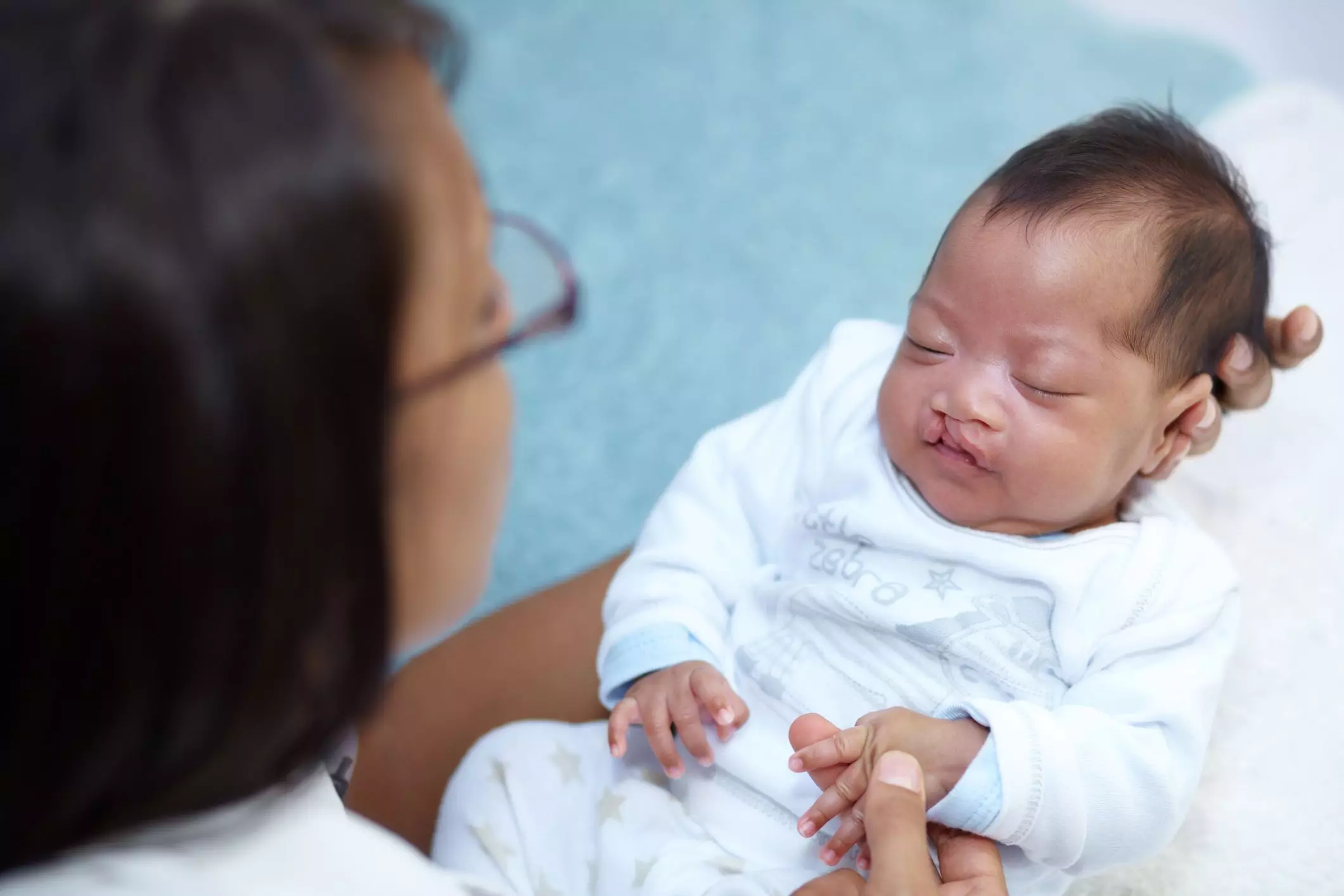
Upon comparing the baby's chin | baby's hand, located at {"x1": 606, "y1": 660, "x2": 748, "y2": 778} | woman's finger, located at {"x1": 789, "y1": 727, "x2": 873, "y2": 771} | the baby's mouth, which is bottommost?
baby's hand, located at {"x1": 606, "y1": 660, "x2": 748, "y2": 778}

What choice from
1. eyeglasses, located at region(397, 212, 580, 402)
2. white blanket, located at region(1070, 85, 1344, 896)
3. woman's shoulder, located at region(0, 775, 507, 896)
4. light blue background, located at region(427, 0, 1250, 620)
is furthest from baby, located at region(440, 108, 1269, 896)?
light blue background, located at region(427, 0, 1250, 620)

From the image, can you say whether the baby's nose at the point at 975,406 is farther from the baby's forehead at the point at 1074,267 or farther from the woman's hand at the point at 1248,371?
the woman's hand at the point at 1248,371

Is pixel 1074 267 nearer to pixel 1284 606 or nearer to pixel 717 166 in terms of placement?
pixel 1284 606

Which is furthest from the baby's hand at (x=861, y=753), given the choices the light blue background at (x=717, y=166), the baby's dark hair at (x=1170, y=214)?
the light blue background at (x=717, y=166)

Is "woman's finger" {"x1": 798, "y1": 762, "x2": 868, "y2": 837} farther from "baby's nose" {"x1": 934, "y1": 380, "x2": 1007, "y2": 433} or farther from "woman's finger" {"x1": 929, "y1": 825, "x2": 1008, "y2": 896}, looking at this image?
"baby's nose" {"x1": 934, "y1": 380, "x2": 1007, "y2": 433}

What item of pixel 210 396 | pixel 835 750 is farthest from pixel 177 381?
pixel 835 750

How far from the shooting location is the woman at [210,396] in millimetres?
380

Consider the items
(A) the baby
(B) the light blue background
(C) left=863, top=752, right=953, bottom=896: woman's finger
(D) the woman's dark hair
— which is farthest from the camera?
(B) the light blue background

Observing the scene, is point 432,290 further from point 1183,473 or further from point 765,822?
point 1183,473

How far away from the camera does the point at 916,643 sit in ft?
2.97

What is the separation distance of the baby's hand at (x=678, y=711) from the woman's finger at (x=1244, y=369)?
0.48m

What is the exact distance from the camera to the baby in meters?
0.83

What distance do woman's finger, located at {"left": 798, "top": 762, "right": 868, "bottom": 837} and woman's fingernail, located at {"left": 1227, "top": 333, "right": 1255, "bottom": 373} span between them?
0.45 metres

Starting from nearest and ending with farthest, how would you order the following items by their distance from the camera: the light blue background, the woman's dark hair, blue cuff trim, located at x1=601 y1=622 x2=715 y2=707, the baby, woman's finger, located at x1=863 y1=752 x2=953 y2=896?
the woman's dark hair < woman's finger, located at x1=863 y1=752 x2=953 y2=896 < the baby < blue cuff trim, located at x1=601 y1=622 x2=715 y2=707 < the light blue background
